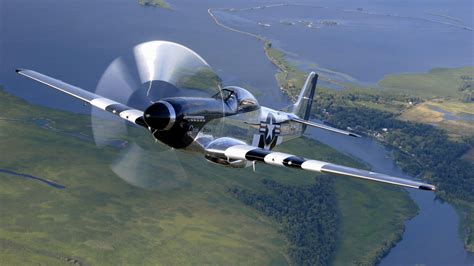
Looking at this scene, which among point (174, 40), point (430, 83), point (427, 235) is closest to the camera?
point (427, 235)

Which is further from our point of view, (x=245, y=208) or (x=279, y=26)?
(x=279, y=26)

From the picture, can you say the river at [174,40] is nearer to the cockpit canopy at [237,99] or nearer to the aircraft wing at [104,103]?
the cockpit canopy at [237,99]

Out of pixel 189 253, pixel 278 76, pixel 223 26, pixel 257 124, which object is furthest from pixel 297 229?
pixel 223 26

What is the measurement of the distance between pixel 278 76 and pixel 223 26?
32.1 m

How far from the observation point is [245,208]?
54.5m

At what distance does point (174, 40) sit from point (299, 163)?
279 ft

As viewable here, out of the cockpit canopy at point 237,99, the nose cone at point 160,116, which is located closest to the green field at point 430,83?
the cockpit canopy at point 237,99

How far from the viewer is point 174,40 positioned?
103812mm

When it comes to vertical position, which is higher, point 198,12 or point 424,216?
point 198,12

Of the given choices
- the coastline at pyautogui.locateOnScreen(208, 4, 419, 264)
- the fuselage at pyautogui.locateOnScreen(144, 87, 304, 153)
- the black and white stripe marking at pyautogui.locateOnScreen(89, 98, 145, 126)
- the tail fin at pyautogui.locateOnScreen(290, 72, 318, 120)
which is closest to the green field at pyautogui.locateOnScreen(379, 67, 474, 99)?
the coastline at pyautogui.locateOnScreen(208, 4, 419, 264)

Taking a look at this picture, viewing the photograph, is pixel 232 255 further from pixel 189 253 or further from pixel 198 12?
pixel 198 12

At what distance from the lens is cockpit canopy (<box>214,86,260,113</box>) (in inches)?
950

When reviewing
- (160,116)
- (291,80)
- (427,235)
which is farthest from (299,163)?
(291,80)

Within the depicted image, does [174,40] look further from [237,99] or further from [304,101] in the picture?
[237,99]
